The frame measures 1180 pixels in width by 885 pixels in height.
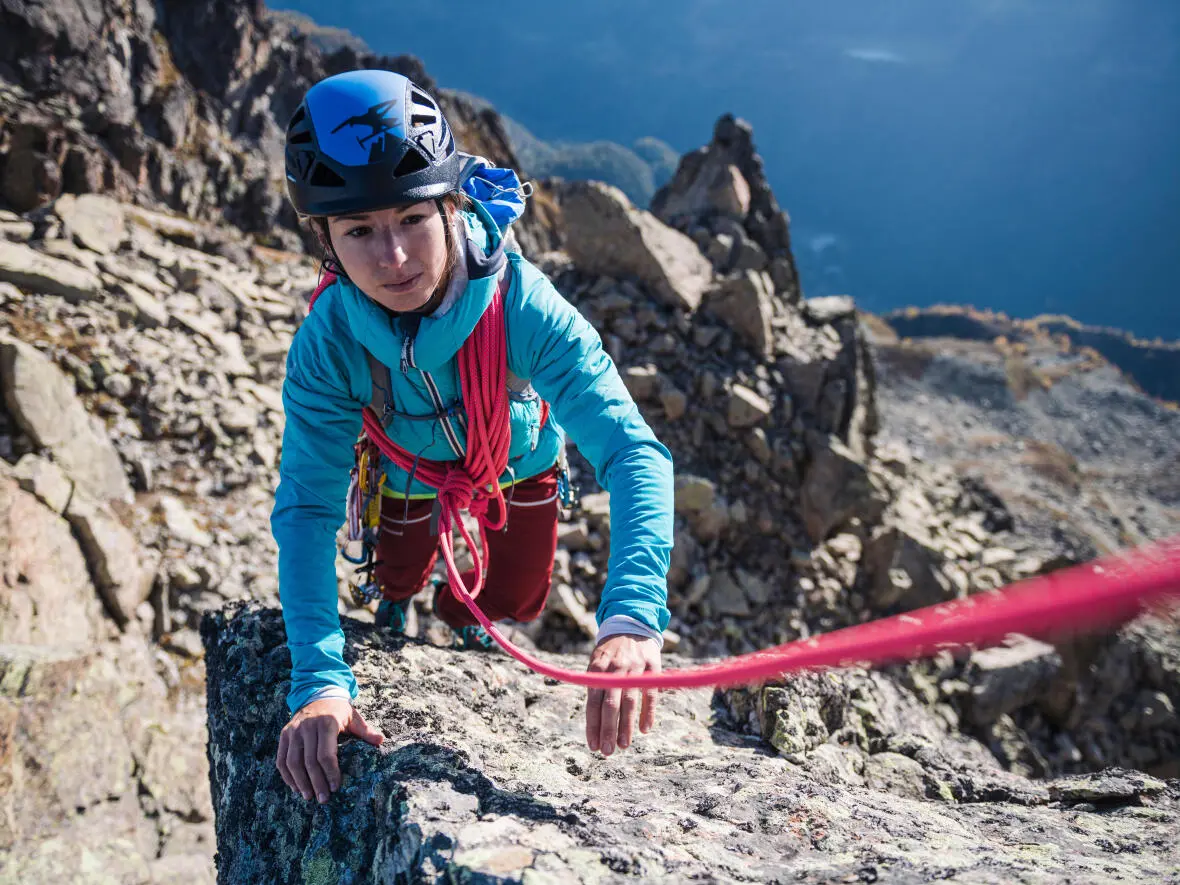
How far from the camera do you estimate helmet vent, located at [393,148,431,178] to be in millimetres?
2121

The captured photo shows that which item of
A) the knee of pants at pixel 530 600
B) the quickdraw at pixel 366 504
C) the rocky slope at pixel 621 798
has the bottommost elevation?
the rocky slope at pixel 621 798

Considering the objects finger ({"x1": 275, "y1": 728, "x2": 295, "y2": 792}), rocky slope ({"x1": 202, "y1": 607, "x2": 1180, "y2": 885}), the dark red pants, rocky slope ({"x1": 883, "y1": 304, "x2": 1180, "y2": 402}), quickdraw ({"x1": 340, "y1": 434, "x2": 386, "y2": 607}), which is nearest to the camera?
rocky slope ({"x1": 202, "y1": 607, "x2": 1180, "y2": 885})

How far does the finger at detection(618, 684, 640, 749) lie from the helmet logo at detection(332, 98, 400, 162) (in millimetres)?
1769

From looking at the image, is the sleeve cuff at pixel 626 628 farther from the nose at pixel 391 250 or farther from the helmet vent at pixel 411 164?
the helmet vent at pixel 411 164

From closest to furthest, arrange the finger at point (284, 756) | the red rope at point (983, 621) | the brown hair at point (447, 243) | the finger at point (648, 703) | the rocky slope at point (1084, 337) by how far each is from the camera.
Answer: the red rope at point (983, 621), the finger at point (648, 703), the finger at point (284, 756), the brown hair at point (447, 243), the rocky slope at point (1084, 337)

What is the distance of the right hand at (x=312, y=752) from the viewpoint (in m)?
1.93

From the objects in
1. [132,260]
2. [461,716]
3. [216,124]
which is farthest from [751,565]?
[216,124]

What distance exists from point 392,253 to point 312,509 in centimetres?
89

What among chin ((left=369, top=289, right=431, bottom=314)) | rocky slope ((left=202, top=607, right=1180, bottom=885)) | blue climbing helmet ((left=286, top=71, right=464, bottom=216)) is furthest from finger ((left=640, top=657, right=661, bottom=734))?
blue climbing helmet ((left=286, top=71, right=464, bottom=216))

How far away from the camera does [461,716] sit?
2.55 meters

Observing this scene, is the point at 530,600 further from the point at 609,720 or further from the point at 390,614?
the point at 609,720

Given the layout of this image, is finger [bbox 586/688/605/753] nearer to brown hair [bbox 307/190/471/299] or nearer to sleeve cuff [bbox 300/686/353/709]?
sleeve cuff [bbox 300/686/353/709]

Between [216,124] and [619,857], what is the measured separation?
91.7 ft

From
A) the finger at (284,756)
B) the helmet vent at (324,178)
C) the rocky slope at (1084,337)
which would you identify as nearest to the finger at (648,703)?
the finger at (284,756)
